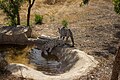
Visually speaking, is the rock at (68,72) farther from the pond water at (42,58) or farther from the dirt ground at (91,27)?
the pond water at (42,58)

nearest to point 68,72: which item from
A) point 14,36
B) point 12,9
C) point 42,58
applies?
point 42,58

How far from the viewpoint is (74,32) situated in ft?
63.2

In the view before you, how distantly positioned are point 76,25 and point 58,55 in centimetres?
469

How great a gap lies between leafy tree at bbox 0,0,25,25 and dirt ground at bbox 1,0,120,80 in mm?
1275

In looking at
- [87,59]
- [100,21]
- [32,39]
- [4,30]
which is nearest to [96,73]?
[87,59]

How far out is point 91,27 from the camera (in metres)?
20.1

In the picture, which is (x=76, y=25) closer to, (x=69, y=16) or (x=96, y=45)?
(x=69, y=16)

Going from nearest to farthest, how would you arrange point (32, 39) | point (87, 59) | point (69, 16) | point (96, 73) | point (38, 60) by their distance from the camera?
point (96, 73) < point (87, 59) < point (38, 60) < point (32, 39) < point (69, 16)

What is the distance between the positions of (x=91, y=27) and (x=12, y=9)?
5.04 meters

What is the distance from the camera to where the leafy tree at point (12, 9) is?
19891 mm

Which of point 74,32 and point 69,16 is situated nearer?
point 74,32

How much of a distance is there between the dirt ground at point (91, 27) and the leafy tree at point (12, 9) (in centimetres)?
127

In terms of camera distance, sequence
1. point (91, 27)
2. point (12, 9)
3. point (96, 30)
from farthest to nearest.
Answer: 1. point (12, 9)
2. point (91, 27)
3. point (96, 30)

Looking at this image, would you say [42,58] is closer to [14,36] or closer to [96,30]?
[14,36]
